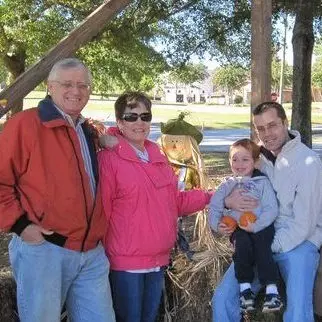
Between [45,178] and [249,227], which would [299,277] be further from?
[45,178]

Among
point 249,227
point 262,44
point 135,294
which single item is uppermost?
point 262,44

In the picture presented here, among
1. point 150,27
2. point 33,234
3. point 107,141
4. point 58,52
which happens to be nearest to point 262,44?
point 58,52

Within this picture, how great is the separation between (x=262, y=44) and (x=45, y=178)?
7.86 feet

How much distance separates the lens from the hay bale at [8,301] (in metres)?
3.43

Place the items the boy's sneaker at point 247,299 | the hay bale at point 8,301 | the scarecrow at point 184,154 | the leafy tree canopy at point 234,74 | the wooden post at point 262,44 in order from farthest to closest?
the leafy tree canopy at point 234,74 → the wooden post at point 262,44 → the scarecrow at point 184,154 → the hay bale at point 8,301 → the boy's sneaker at point 247,299

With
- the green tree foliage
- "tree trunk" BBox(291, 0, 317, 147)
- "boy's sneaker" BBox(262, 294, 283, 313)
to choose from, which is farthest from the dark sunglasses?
the green tree foliage

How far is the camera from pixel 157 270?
2.99 meters

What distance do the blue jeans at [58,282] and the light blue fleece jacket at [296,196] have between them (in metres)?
1.05

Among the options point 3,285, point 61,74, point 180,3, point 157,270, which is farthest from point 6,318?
point 180,3

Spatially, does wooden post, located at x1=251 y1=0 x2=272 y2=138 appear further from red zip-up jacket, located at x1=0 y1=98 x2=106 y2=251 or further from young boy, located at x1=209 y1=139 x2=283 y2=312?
red zip-up jacket, located at x1=0 y1=98 x2=106 y2=251

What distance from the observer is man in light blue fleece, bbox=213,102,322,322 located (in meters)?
3.08

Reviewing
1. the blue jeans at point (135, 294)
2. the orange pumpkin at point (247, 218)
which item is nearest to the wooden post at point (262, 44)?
the orange pumpkin at point (247, 218)

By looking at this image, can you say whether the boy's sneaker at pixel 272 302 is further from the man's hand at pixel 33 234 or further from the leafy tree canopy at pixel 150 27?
the leafy tree canopy at pixel 150 27

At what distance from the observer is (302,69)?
9984 millimetres
